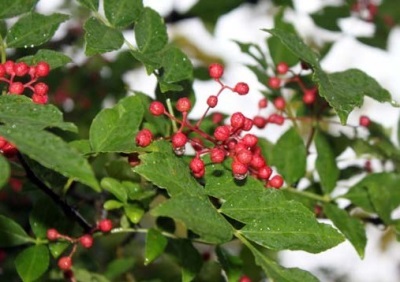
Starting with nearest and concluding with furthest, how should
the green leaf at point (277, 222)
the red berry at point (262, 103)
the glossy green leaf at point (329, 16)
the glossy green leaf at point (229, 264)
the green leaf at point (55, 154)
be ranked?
the green leaf at point (55, 154) < the green leaf at point (277, 222) < the glossy green leaf at point (229, 264) < the red berry at point (262, 103) < the glossy green leaf at point (329, 16)

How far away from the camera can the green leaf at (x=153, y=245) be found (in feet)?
4.13

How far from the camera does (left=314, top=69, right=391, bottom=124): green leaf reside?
1.12 m

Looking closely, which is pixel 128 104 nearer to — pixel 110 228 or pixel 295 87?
pixel 110 228

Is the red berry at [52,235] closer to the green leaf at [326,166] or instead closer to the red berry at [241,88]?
the red berry at [241,88]

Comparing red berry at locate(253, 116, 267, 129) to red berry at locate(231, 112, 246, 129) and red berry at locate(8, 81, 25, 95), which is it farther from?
red berry at locate(8, 81, 25, 95)

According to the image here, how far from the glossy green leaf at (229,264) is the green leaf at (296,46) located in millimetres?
→ 435

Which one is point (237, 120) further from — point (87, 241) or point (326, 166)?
point (326, 166)

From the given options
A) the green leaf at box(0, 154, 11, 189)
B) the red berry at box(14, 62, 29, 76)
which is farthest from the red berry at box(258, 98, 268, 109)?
the green leaf at box(0, 154, 11, 189)

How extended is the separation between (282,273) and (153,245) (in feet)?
1.08

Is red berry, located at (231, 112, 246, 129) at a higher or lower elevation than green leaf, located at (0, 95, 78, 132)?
lower

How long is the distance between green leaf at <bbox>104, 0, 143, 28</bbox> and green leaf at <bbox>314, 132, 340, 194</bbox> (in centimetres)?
58

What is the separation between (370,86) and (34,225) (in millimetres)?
751

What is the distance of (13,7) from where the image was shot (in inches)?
49.4

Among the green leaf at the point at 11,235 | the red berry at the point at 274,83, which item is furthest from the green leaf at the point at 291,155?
the green leaf at the point at 11,235
